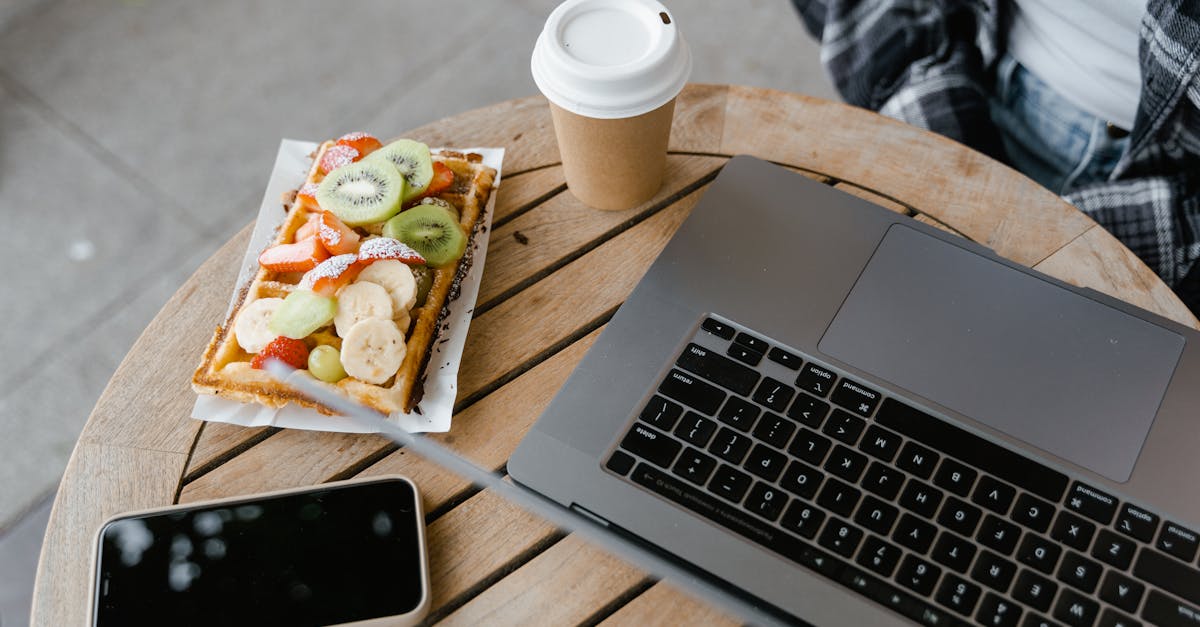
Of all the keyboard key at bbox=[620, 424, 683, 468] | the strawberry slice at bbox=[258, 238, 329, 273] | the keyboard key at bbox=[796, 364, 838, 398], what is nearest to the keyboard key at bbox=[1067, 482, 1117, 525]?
the keyboard key at bbox=[796, 364, 838, 398]

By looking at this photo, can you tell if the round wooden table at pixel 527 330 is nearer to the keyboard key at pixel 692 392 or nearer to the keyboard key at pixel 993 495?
the keyboard key at pixel 692 392

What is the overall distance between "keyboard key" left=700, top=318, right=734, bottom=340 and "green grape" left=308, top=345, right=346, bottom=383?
13.1 inches

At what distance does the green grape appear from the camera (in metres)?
0.85

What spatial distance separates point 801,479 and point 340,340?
0.43 meters

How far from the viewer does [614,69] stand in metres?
0.80

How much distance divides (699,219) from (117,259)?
1.39 meters

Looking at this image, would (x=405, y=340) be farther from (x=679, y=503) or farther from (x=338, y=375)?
(x=679, y=503)

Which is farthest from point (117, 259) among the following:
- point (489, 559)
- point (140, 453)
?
point (489, 559)

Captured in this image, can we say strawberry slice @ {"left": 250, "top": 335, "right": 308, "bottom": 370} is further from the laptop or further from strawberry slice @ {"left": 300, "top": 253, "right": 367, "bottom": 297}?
the laptop

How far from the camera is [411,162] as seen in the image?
96 cm

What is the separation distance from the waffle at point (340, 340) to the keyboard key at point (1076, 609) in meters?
0.56

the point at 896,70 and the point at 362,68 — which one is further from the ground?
the point at 896,70

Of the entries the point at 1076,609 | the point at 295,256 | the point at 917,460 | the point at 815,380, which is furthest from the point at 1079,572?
the point at 295,256

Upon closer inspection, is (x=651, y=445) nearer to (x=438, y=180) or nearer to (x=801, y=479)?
(x=801, y=479)
